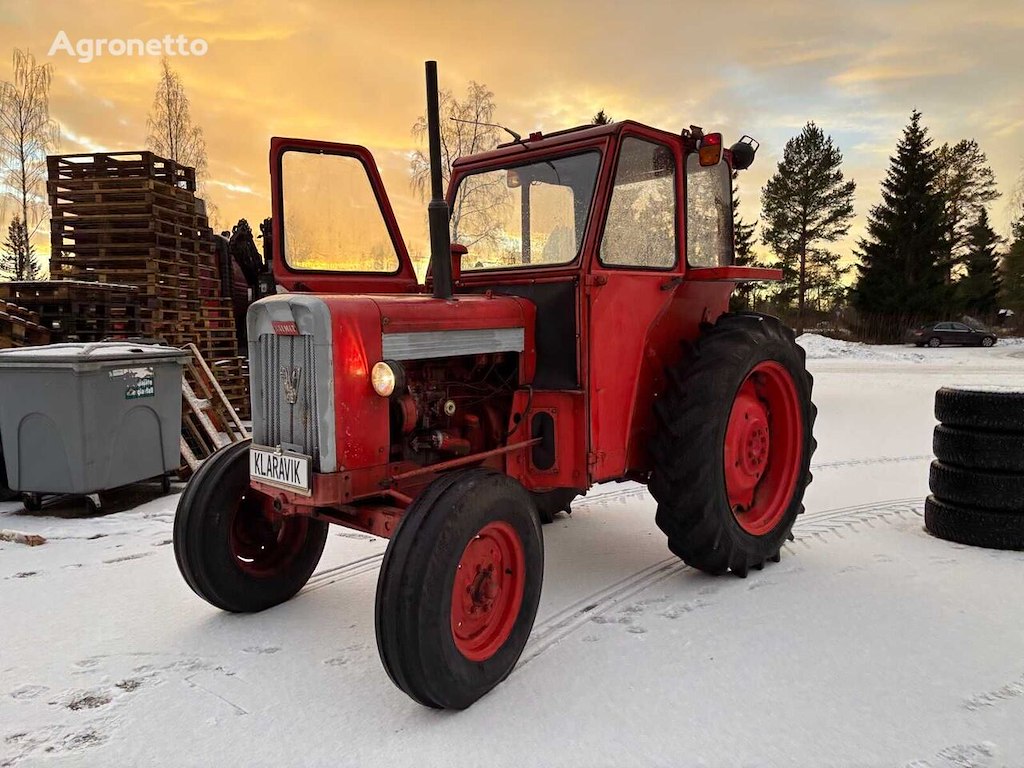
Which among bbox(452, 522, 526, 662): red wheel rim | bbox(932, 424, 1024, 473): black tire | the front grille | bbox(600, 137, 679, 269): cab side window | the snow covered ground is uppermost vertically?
bbox(600, 137, 679, 269): cab side window

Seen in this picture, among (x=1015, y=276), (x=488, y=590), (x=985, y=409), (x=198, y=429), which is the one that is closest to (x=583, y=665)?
(x=488, y=590)

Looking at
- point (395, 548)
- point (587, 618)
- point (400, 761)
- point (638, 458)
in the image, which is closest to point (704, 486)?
point (638, 458)

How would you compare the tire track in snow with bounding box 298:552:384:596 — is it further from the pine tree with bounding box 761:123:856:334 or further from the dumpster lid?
the pine tree with bounding box 761:123:856:334

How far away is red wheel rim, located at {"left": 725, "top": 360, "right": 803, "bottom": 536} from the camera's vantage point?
4.38 m

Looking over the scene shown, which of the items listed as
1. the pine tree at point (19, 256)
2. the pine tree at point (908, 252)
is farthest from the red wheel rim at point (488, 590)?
the pine tree at point (908, 252)

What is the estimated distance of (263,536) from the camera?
12.6 feet

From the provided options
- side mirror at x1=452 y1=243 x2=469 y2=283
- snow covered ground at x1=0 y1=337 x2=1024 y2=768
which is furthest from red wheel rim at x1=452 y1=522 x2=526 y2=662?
side mirror at x1=452 y1=243 x2=469 y2=283

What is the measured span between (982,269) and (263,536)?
42.1m

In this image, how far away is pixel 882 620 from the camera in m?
3.46

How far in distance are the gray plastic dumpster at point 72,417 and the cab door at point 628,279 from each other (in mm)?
4059

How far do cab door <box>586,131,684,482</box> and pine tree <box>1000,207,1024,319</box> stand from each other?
3816cm

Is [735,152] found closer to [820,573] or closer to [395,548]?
[820,573]

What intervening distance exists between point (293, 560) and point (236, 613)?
37 centimetres

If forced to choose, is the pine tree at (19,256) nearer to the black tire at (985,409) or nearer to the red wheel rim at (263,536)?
the red wheel rim at (263,536)
